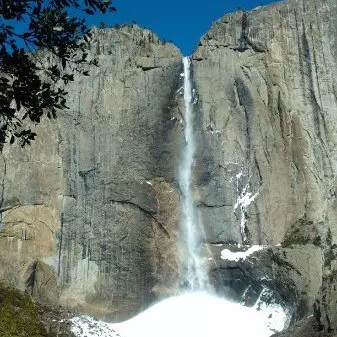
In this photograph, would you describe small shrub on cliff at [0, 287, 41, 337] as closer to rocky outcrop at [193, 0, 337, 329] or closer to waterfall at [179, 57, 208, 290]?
waterfall at [179, 57, 208, 290]

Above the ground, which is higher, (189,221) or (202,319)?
(189,221)

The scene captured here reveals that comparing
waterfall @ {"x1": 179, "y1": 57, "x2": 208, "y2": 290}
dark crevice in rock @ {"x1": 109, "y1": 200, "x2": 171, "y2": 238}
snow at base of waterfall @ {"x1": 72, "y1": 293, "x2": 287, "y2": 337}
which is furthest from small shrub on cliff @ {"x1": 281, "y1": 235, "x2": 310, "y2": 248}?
dark crevice in rock @ {"x1": 109, "y1": 200, "x2": 171, "y2": 238}

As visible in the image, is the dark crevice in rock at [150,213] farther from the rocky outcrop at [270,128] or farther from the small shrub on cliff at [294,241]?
the small shrub on cliff at [294,241]

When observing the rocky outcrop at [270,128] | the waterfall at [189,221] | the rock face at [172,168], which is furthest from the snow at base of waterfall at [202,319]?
the rocky outcrop at [270,128]

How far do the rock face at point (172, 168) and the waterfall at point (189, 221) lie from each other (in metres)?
0.42

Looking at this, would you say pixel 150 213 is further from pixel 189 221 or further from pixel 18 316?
pixel 18 316

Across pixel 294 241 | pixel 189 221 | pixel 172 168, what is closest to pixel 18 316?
pixel 189 221

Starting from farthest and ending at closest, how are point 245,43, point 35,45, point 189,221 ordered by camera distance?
1. point 245,43
2. point 189,221
3. point 35,45

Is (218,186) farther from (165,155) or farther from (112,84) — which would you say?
(112,84)

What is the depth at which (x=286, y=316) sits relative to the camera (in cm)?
3022

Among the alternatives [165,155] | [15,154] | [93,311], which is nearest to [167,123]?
[165,155]

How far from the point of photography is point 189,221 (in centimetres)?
3394

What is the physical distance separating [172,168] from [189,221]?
2.95 meters

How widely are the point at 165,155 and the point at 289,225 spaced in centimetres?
732
